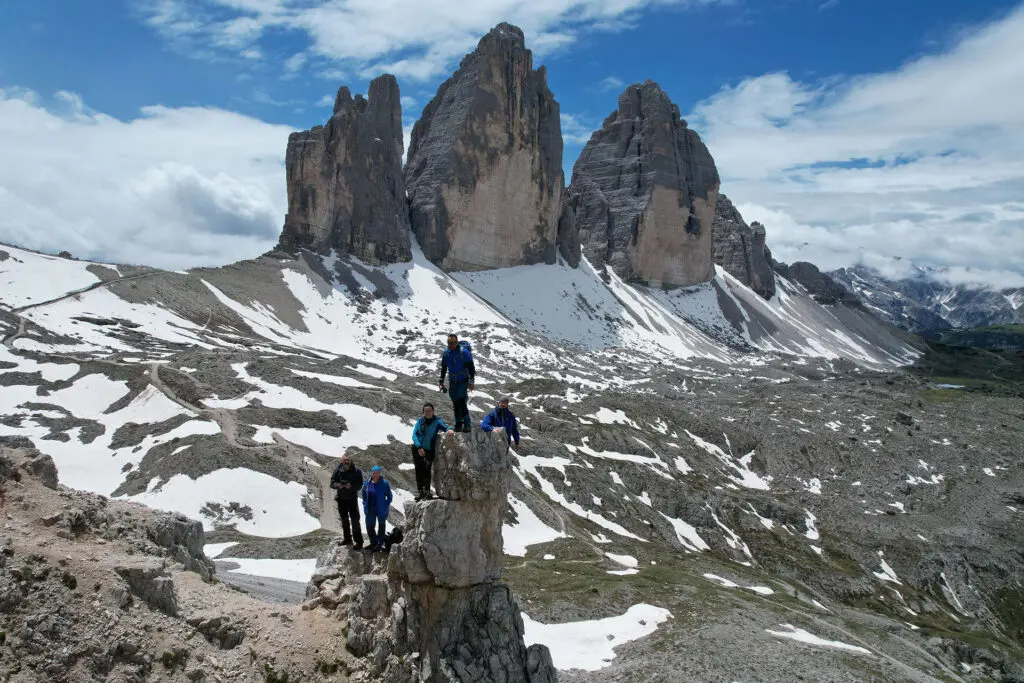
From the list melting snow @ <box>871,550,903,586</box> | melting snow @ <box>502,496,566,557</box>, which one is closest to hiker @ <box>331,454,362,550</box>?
melting snow @ <box>502,496,566,557</box>

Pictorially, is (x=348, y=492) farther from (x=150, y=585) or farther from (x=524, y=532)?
(x=524, y=532)

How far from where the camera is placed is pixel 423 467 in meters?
14.9

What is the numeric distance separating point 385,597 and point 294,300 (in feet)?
293

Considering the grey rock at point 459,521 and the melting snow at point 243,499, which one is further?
the melting snow at point 243,499

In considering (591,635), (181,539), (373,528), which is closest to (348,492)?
(373,528)

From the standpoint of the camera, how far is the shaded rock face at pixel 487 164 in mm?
131250

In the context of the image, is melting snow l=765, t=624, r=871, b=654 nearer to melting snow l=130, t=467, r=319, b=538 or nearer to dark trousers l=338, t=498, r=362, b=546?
dark trousers l=338, t=498, r=362, b=546

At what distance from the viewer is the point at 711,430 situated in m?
72.8

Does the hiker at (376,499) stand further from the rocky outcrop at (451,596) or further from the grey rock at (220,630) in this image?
the grey rock at (220,630)

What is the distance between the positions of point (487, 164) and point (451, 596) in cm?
12620

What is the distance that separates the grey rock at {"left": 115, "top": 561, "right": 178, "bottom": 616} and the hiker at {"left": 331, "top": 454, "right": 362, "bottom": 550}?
384 centimetres

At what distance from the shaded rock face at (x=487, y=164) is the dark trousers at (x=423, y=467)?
11462 cm

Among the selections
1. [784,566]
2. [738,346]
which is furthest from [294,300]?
[738,346]

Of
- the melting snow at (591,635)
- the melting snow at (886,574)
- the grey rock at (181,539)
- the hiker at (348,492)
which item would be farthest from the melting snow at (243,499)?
the melting snow at (886,574)
